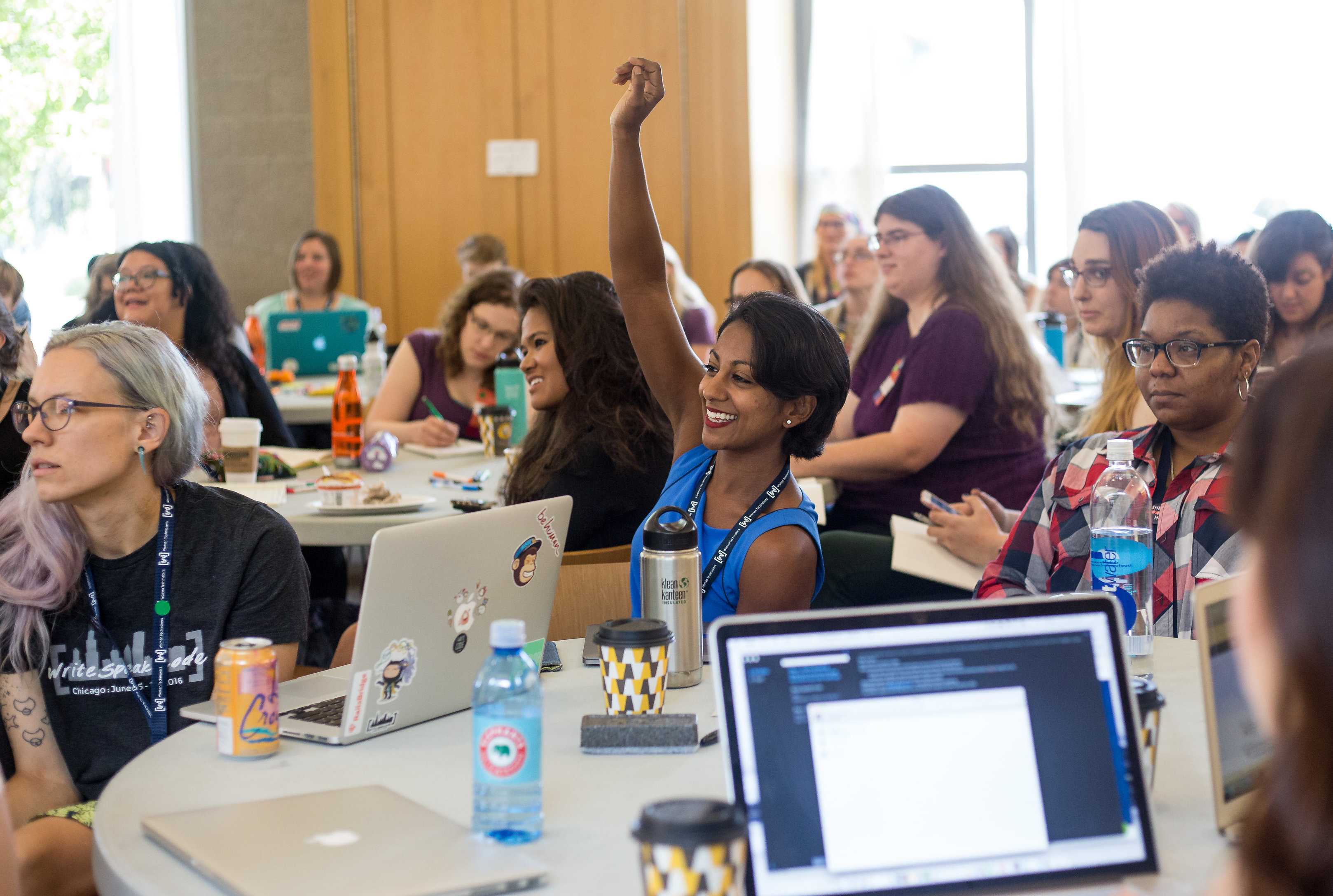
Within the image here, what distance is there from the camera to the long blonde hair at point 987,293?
3.35 meters

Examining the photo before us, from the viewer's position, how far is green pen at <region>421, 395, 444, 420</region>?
13.4ft

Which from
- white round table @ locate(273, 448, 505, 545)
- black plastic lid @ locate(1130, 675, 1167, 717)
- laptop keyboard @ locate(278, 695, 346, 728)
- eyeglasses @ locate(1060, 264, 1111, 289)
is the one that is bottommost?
laptop keyboard @ locate(278, 695, 346, 728)

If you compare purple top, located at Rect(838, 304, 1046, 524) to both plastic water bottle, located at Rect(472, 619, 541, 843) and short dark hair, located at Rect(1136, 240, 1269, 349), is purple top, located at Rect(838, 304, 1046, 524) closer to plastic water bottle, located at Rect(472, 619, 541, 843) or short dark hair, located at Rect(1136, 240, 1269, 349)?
short dark hair, located at Rect(1136, 240, 1269, 349)

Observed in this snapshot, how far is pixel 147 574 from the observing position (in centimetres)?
183

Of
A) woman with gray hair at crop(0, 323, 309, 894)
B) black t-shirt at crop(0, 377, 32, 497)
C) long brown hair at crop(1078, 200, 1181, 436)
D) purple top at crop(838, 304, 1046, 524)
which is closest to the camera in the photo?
woman with gray hair at crop(0, 323, 309, 894)

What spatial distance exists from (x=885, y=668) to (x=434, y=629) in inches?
25.5

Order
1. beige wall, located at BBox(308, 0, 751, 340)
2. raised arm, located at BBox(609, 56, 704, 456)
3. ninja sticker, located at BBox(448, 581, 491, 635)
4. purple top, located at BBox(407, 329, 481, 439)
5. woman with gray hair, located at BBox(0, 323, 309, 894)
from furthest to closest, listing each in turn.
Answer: beige wall, located at BBox(308, 0, 751, 340) → purple top, located at BBox(407, 329, 481, 439) → raised arm, located at BBox(609, 56, 704, 456) → woman with gray hair, located at BBox(0, 323, 309, 894) → ninja sticker, located at BBox(448, 581, 491, 635)

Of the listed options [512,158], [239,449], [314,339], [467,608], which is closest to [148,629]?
[467,608]

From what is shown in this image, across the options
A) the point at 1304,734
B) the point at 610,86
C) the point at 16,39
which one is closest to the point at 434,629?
the point at 1304,734

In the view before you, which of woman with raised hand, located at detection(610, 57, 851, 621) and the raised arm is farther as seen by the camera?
the raised arm

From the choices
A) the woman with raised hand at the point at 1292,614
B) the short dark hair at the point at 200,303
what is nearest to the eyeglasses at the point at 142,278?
the short dark hair at the point at 200,303

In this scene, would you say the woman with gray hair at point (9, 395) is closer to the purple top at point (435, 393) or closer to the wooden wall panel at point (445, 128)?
the purple top at point (435, 393)

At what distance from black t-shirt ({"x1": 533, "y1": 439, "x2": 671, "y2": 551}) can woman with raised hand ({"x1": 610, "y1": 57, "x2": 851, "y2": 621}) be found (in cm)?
37

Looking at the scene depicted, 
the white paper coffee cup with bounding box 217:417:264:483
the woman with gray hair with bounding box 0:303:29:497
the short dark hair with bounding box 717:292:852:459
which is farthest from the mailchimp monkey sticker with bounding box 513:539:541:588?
the white paper coffee cup with bounding box 217:417:264:483
